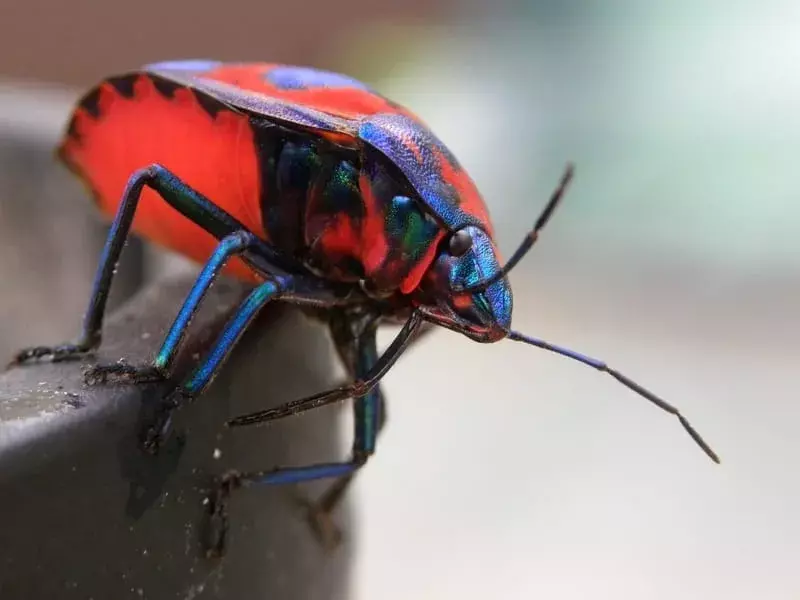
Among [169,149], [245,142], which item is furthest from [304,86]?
[169,149]

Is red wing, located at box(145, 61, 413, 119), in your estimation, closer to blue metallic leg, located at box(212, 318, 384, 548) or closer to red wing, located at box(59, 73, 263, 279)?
red wing, located at box(59, 73, 263, 279)

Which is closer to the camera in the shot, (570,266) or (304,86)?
(304,86)

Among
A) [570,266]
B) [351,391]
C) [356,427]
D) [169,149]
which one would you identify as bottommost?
[570,266]

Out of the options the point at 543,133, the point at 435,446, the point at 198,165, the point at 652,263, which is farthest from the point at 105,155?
the point at 543,133

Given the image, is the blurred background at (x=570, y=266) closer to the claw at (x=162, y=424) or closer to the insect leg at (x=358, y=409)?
the insect leg at (x=358, y=409)

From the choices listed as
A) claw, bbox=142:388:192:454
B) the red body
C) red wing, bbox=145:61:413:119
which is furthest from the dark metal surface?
red wing, bbox=145:61:413:119

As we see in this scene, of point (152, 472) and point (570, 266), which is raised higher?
point (152, 472)

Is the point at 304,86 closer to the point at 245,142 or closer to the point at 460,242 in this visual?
the point at 245,142
